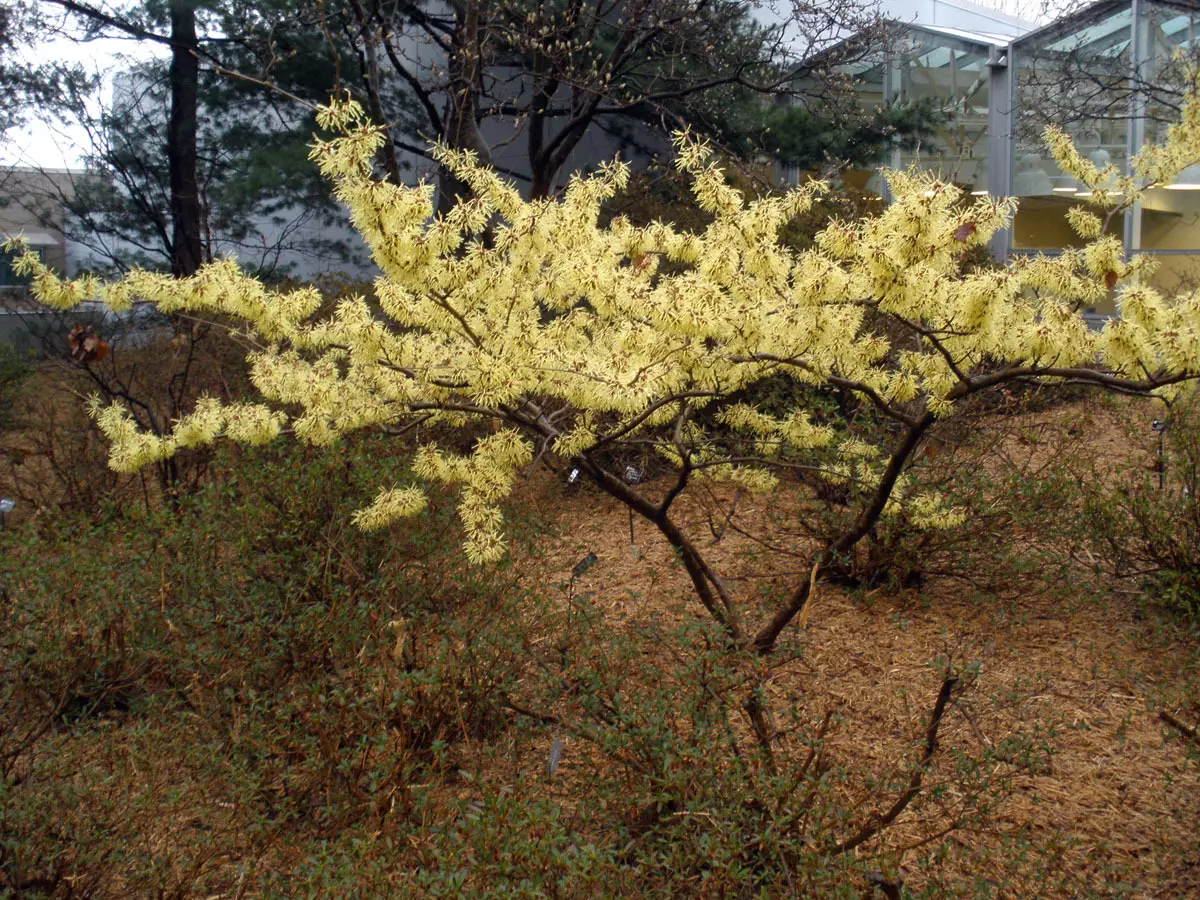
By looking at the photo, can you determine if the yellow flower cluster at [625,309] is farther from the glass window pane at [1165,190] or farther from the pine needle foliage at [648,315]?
the glass window pane at [1165,190]

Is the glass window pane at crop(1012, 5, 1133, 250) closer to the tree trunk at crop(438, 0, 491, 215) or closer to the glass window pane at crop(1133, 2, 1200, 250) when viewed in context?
the glass window pane at crop(1133, 2, 1200, 250)

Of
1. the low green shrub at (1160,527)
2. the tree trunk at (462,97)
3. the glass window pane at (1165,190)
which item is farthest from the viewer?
the glass window pane at (1165,190)

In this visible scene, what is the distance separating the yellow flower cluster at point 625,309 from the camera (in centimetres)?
297

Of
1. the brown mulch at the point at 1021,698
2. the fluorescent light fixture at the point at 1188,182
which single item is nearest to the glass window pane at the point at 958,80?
the fluorescent light fixture at the point at 1188,182

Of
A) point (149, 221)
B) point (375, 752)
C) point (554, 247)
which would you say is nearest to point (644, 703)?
point (375, 752)

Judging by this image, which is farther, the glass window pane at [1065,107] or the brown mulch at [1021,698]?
the glass window pane at [1065,107]

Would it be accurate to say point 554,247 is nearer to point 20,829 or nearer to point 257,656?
point 257,656

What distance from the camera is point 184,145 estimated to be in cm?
1084

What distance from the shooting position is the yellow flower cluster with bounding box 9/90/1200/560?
2969mm

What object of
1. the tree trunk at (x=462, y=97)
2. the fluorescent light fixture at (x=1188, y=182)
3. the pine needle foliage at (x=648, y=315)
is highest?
the fluorescent light fixture at (x=1188, y=182)

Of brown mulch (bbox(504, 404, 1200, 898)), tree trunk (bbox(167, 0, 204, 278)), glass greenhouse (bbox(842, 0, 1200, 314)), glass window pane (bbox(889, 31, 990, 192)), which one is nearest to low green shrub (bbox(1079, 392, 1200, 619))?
brown mulch (bbox(504, 404, 1200, 898))

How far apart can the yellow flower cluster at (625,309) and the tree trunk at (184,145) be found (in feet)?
22.9

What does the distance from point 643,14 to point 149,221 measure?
5575 millimetres

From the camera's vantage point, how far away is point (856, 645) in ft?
14.8
